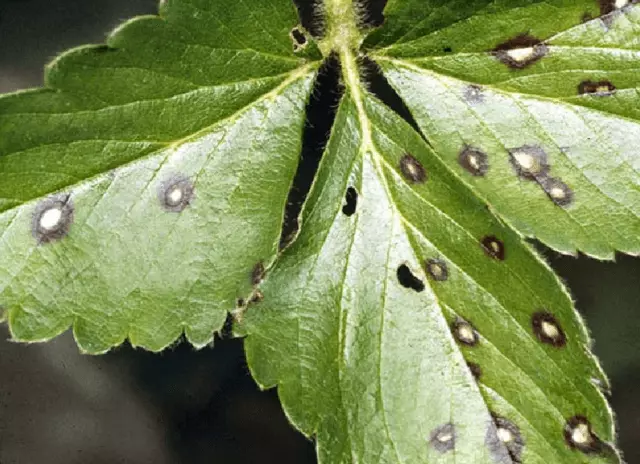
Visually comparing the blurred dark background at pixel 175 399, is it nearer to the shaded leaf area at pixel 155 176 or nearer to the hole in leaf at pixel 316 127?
the hole in leaf at pixel 316 127

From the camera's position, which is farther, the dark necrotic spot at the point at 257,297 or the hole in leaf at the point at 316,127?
Answer: the hole in leaf at the point at 316,127

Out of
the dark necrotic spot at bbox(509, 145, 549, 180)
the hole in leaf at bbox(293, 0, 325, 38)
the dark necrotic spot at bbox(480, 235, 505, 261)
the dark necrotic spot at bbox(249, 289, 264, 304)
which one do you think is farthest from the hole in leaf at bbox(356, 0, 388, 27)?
the dark necrotic spot at bbox(249, 289, 264, 304)

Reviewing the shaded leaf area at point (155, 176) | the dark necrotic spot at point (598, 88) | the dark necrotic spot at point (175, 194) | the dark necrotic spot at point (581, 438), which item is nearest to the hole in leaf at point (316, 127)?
the shaded leaf area at point (155, 176)

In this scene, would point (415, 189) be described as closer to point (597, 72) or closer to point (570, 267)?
point (597, 72)

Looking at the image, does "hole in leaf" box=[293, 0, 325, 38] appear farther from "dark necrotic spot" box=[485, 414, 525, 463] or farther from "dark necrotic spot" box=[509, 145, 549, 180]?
"dark necrotic spot" box=[485, 414, 525, 463]

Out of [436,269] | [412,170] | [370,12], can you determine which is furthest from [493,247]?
[370,12]

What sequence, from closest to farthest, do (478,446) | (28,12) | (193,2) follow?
(193,2), (478,446), (28,12)

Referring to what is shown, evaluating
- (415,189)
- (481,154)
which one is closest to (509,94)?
(481,154)
